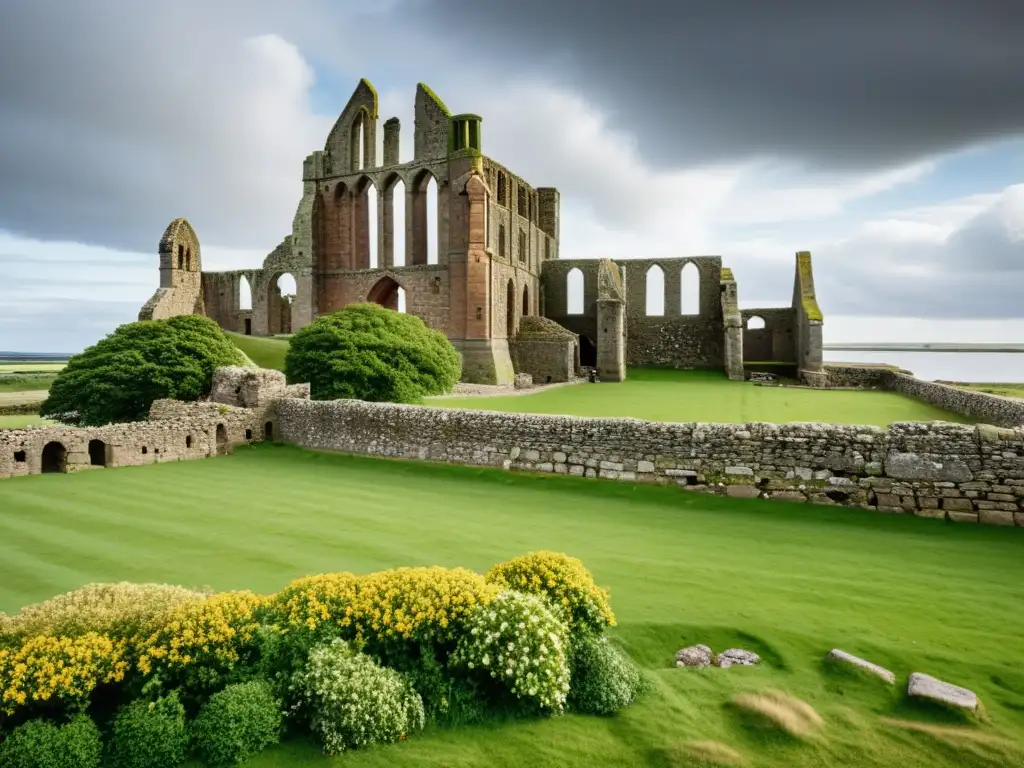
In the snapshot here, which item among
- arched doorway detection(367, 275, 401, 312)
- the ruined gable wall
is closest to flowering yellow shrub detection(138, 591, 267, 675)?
arched doorway detection(367, 275, 401, 312)

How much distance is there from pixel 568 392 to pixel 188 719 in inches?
1060

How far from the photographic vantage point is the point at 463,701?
4.95m

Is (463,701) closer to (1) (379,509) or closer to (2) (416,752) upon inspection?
(2) (416,752)

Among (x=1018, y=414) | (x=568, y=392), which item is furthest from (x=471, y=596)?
(x=568, y=392)

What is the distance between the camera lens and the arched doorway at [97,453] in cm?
1506

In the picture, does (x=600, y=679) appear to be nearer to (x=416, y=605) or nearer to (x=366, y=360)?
(x=416, y=605)

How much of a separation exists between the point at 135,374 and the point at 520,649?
19342 millimetres

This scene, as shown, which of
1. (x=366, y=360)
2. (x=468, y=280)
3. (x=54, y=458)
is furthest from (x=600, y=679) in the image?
(x=468, y=280)

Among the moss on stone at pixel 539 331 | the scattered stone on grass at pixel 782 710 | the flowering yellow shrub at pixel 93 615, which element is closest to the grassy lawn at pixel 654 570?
the scattered stone on grass at pixel 782 710

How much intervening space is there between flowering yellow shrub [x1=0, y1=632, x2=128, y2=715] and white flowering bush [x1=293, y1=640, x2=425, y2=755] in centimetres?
129

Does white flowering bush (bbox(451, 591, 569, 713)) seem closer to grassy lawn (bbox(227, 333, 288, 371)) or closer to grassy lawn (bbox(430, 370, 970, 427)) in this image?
grassy lawn (bbox(430, 370, 970, 427))

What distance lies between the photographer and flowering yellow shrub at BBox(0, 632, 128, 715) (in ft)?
14.3

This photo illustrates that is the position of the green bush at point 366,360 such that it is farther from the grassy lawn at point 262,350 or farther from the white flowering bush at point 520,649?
the white flowering bush at point 520,649

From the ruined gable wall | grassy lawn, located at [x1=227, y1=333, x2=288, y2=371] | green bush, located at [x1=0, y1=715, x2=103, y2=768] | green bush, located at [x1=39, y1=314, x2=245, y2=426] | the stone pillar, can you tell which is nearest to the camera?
green bush, located at [x1=0, y1=715, x2=103, y2=768]
